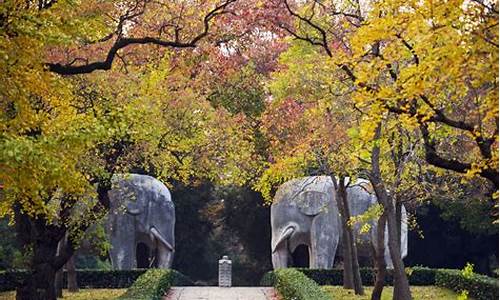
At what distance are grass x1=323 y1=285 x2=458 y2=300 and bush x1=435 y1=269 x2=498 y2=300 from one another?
24 centimetres

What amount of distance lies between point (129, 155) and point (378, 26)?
32.2 ft

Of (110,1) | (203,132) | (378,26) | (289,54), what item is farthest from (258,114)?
(378,26)

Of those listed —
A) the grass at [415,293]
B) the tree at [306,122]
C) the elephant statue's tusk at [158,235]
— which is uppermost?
the tree at [306,122]

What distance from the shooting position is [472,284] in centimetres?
2094

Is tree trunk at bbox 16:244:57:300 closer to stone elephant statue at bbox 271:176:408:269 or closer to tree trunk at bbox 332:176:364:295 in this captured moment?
tree trunk at bbox 332:176:364:295

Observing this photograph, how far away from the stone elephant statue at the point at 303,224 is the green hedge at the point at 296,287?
390cm

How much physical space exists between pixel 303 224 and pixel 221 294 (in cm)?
510

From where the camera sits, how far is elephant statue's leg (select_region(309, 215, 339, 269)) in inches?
1088

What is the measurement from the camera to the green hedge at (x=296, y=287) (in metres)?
16.8

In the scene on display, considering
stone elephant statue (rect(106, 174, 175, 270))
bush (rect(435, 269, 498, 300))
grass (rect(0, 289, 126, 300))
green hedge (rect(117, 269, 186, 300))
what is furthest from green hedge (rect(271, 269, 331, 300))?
stone elephant statue (rect(106, 174, 175, 270))

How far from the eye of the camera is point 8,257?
2662 centimetres

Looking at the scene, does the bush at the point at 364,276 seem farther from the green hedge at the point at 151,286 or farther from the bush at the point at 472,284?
the green hedge at the point at 151,286

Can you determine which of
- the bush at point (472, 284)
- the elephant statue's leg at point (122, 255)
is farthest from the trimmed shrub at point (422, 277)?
the elephant statue's leg at point (122, 255)

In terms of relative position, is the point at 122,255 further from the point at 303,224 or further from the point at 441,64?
the point at 441,64
